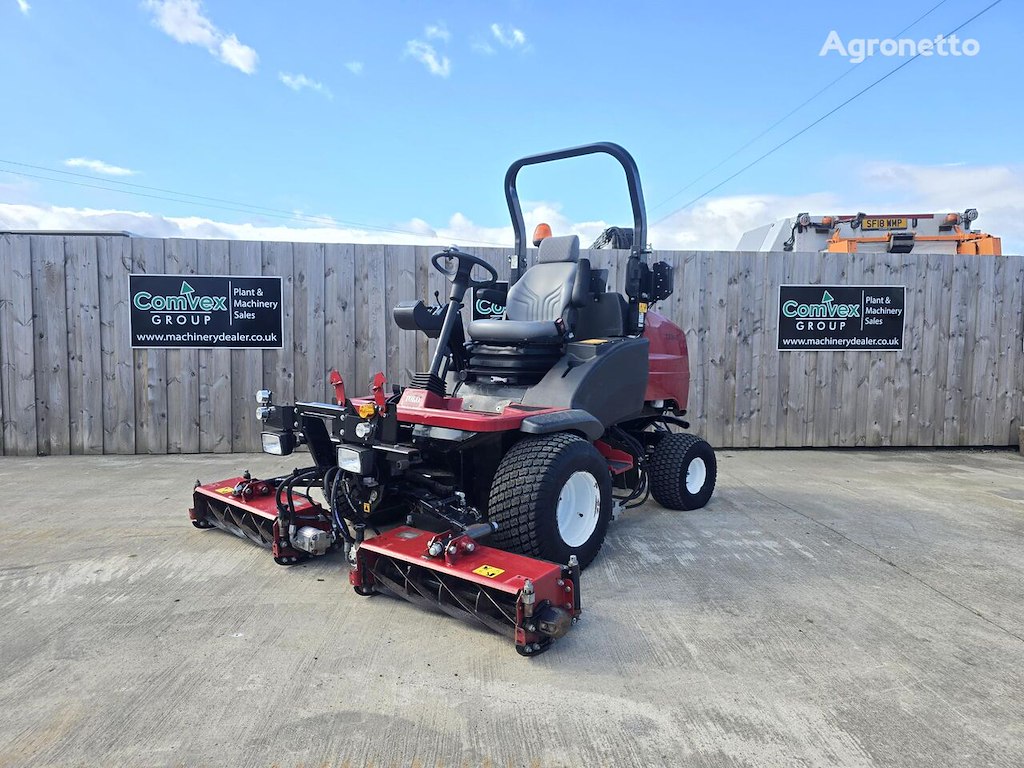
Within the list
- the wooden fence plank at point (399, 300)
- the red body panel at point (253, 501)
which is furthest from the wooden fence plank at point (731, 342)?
the red body panel at point (253, 501)

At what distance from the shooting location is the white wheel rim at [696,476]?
16.6 feet

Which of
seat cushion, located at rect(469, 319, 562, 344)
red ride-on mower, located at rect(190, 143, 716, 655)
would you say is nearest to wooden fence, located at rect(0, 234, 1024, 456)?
red ride-on mower, located at rect(190, 143, 716, 655)

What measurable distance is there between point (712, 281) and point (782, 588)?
459 centimetres

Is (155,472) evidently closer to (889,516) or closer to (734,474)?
(734,474)

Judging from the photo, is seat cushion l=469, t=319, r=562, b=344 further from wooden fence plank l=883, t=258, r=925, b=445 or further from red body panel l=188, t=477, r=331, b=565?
wooden fence plank l=883, t=258, r=925, b=445

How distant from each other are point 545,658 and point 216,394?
5459 millimetres

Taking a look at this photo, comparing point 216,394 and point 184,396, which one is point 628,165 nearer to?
point 216,394

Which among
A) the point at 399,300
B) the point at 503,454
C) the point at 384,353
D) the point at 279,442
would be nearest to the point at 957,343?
the point at 399,300

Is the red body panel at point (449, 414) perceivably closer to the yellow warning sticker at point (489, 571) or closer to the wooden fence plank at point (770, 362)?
the yellow warning sticker at point (489, 571)

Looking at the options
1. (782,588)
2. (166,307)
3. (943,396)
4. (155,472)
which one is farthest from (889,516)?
(166,307)

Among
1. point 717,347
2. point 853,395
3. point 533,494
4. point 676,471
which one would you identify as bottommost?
point 676,471

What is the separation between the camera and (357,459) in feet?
10.9

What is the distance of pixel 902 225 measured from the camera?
32.2 feet

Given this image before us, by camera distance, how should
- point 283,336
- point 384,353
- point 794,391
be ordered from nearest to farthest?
point 283,336 → point 384,353 → point 794,391
